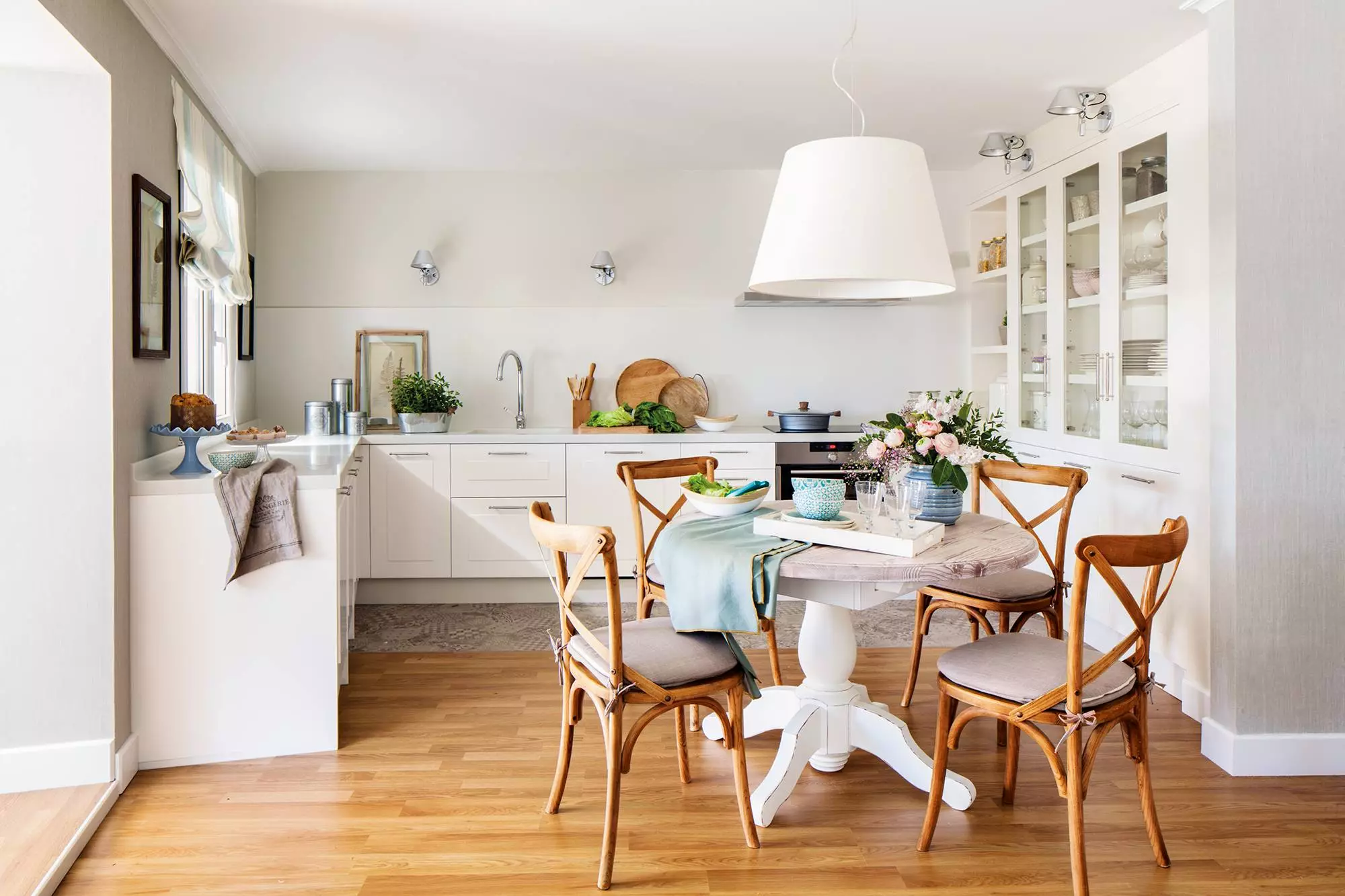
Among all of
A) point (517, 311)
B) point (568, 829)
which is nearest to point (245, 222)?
point (517, 311)

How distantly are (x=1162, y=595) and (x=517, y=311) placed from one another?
3935mm

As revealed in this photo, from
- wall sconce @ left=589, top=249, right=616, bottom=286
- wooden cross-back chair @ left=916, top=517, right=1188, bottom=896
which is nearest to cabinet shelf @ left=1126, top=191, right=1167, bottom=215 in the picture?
wooden cross-back chair @ left=916, top=517, right=1188, bottom=896

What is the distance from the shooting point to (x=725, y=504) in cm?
273

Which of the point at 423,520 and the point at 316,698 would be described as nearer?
the point at 316,698

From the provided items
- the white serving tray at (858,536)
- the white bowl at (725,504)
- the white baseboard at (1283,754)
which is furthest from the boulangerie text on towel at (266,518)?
the white baseboard at (1283,754)

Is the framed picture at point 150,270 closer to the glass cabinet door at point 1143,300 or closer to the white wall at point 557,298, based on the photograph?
the white wall at point 557,298

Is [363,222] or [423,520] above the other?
[363,222]

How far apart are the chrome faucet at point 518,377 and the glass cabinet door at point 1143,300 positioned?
9.84 ft

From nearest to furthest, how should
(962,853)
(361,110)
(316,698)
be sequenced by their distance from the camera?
(962,853) → (316,698) → (361,110)

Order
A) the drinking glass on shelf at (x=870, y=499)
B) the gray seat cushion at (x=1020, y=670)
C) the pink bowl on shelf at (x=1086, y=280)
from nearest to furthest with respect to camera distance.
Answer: the gray seat cushion at (x=1020, y=670) → the drinking glass on shelf at (x=870, y=499) → the pink bowl on shelf at (x=1086, y=280)

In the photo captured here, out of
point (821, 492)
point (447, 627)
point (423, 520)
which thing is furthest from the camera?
point (423, 520)

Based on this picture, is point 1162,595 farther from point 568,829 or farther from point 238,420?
point 238,420

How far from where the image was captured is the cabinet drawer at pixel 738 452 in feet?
15.9

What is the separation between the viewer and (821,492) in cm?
251
